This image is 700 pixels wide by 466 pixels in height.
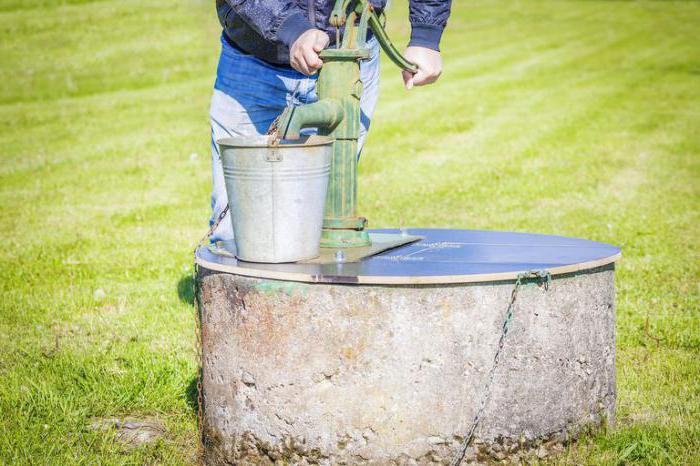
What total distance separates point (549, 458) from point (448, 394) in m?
0.47

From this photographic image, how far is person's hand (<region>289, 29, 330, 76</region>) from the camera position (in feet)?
10.9

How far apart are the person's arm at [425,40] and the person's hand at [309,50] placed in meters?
0.57

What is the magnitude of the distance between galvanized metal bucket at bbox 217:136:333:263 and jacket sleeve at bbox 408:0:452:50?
3.30ft

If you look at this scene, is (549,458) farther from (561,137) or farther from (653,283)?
(561,137)

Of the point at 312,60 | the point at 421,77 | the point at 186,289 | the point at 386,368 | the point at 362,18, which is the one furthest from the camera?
the point at 186,289

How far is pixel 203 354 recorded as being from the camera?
130 inches

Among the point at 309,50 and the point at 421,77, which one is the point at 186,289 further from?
the point at 309,50

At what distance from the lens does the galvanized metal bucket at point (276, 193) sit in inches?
116

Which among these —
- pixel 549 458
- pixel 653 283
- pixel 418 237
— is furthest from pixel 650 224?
pixel 549 458

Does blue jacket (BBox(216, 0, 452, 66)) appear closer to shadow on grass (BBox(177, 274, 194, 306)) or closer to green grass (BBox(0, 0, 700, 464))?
green grass (BBox(0, 0, 700, 464))

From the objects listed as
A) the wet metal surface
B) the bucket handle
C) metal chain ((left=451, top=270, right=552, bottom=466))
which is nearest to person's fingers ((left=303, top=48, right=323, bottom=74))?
the bucket handle

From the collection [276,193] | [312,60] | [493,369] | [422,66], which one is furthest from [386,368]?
[422,66]

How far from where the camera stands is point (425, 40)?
157 inches

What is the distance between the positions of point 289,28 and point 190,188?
591 cm
